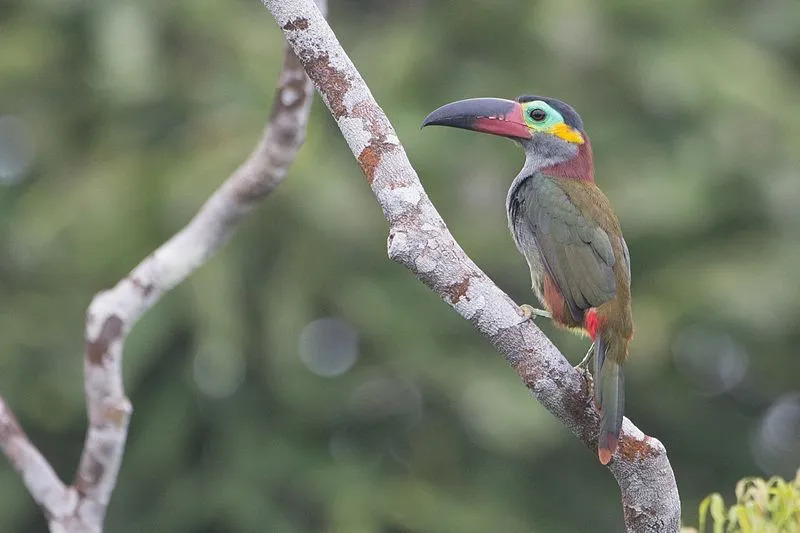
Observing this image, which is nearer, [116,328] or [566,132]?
[116,328]

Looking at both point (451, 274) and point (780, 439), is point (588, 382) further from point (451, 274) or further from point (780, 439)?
point (780, 439)

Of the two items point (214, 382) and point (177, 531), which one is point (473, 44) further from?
point (177, 531)

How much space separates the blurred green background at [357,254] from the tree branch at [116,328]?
2138 millimetres

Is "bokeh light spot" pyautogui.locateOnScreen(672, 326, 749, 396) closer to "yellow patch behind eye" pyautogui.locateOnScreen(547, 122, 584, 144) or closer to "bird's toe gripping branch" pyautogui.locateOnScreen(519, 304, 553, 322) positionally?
"yellow patch behind eye" pyautogui.locateOnScreen(547, 122, 584, 144)

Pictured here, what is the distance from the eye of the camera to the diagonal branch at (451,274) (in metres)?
2.96

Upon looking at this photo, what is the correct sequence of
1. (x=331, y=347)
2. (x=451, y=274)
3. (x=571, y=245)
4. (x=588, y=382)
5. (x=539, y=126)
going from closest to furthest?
(x=451, y=274) → (x=588, y=382) → (x=571, y=245) → (x=539, y=126) → (x=331, y=347)

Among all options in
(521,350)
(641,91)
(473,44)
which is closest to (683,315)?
(641,91)

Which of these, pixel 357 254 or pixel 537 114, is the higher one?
pixel 357 254

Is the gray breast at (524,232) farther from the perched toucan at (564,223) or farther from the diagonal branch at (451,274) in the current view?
the diagonal branch at (451,274)

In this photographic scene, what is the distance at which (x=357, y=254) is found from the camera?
712 cm

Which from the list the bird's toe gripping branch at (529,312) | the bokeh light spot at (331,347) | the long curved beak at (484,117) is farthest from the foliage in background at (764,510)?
the bokeh light spot at (331,347)

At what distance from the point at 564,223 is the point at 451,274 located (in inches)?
37.9

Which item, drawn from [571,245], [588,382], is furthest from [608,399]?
[571,245]

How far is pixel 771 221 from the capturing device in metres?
7.35
